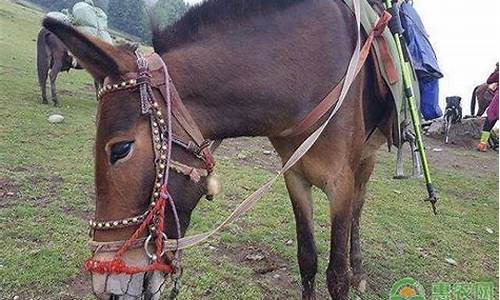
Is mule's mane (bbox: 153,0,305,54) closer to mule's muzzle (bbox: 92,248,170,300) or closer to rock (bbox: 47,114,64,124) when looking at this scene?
mule's muzzle (bbox: 92,248,170,300)

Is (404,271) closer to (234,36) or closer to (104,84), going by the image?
(234,36)

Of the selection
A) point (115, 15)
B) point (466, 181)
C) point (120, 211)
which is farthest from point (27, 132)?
point (115, 15)

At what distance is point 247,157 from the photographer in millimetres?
7203

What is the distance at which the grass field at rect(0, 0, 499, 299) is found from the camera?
3.26m

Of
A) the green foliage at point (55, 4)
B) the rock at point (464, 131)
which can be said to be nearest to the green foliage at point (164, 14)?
the rock at point (464, 131)

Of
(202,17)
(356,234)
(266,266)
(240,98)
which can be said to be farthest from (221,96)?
(356,234)

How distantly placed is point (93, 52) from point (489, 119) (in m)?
9.76

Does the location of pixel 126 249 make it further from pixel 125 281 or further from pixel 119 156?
pixel 119 156

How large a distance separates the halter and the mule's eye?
0.09 metres

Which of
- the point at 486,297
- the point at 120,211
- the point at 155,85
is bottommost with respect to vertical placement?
the point at 486,297

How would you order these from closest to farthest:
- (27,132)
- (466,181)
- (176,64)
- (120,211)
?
(120,211) < (176,64) < (27,132) < (466,181)

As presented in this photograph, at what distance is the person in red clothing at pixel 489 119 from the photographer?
30.7ft

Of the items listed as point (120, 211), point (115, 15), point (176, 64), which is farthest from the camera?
point (115, 15)

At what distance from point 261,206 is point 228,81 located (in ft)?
10.4
